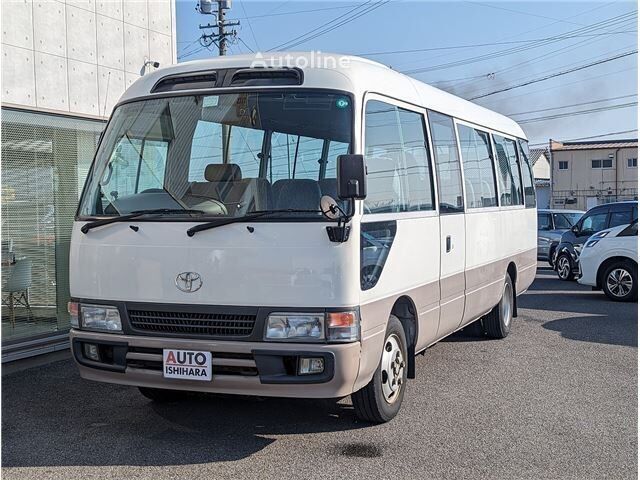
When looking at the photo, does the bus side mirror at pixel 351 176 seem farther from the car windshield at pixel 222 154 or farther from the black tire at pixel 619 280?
the black tire at pixel 619 280

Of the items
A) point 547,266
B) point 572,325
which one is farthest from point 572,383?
point 547,266

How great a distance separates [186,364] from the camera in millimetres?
4887

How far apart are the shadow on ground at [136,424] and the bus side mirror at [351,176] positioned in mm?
1935

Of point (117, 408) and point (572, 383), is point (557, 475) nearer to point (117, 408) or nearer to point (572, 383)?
point (572, 383)

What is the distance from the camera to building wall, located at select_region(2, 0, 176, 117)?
7379mm

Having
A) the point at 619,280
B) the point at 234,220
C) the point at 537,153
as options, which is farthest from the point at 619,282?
the point at 537,153

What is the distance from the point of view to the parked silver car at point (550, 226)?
2067 cm

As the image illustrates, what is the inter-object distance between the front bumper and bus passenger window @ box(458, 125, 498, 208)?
3272 mm

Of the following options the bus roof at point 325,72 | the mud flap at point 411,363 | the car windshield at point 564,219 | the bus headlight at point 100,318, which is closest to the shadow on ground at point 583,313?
the mud flap at point 411,363

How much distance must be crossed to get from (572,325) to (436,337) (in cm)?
429

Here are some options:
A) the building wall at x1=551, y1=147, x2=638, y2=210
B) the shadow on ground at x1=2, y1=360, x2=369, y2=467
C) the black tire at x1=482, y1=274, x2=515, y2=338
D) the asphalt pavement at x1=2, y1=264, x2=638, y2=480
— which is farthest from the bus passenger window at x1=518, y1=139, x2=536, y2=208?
the building wall at x1=551, y1=147, x2=638, y2=210

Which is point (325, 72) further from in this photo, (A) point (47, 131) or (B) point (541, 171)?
(B) point (541, 171)

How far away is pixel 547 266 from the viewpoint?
2088 cm

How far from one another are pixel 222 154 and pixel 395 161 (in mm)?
1387
